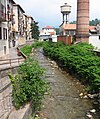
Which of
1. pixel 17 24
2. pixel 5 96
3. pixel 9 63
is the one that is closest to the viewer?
pixel 5 96

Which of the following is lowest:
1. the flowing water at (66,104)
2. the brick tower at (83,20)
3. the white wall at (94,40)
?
the flowing water at (66,104)

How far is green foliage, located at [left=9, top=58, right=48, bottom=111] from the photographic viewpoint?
8.46m

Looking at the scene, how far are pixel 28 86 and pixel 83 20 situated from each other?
22978 millimetres

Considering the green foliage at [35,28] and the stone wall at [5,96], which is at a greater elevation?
the green foliage at [35,28]

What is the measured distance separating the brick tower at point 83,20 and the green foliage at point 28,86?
2184cm

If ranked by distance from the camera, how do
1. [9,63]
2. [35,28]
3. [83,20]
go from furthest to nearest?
[35,28]
[83,20]
[9,63]

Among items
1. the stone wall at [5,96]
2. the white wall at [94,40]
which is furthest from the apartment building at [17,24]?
the stone wall at [5,96]

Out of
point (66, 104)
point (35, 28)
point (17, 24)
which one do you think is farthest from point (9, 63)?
point (35, 28)

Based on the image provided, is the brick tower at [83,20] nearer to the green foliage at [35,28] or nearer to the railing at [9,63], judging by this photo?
the railing at [9,63]

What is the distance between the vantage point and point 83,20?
30469 millimetres

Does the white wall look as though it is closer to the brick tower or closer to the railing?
the brick tower

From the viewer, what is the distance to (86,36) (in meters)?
30.6

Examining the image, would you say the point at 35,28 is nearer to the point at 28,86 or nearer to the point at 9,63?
the point at 9,63

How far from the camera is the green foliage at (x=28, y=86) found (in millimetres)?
8461
